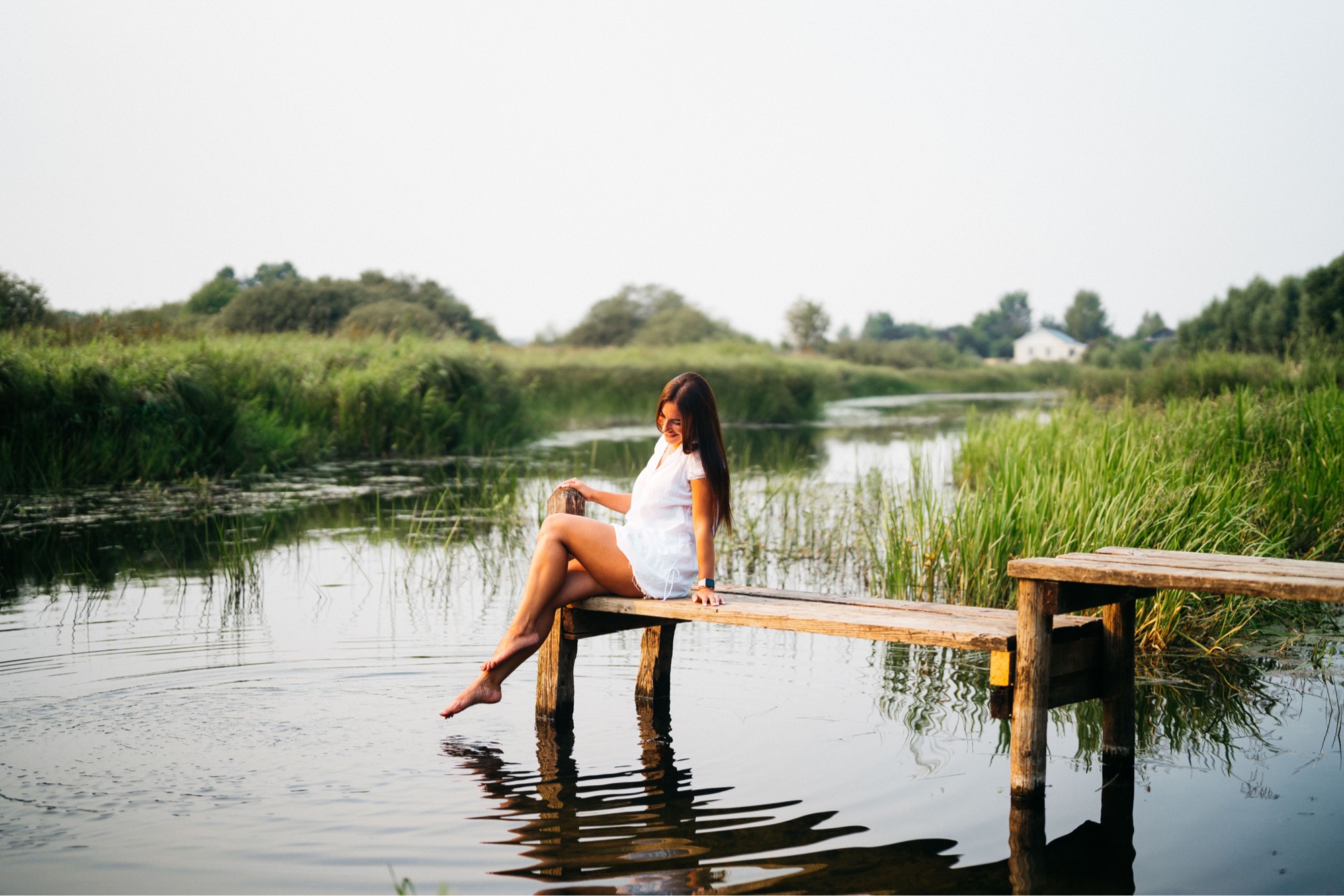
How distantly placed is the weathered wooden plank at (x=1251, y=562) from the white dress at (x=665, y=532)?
1485mm

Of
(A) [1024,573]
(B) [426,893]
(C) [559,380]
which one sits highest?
(C) [559,380]

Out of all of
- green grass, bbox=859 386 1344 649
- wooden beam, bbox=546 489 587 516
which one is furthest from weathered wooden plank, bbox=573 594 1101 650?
green grass, bbox=859 386 1344 649

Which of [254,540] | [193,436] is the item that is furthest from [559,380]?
[254,540]

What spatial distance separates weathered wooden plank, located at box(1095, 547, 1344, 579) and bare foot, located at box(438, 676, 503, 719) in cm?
227

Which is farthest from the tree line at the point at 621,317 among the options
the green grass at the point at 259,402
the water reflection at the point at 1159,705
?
the water reflection at the point at 1159,705

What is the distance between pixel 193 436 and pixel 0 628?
6.88 meters

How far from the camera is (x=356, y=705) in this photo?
4.99m

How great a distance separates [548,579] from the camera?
4527 mm

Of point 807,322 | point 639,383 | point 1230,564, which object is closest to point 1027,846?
point 1230,564

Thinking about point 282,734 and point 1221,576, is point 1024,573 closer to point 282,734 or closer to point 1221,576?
point 1221,576

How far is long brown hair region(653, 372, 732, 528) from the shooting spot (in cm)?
447

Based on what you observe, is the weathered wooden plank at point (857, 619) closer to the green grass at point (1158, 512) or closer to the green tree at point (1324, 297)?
the green grass at point (1158, 512)

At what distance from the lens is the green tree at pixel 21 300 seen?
15.9m

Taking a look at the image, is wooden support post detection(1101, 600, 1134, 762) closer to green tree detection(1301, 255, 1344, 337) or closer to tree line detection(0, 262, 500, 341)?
green tree detection(1301, 255, 1344, 337)
